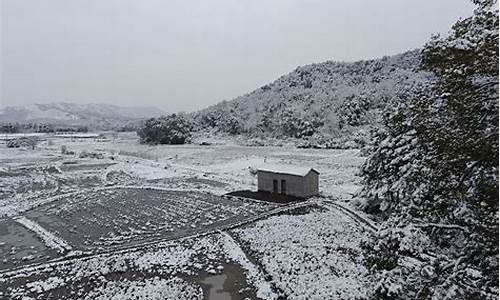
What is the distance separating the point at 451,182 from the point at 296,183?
18524 millimetres

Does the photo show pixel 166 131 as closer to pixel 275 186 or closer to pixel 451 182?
pixel 275 186

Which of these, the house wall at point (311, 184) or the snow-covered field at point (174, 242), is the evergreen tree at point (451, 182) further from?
the house wall at point (311, 184)

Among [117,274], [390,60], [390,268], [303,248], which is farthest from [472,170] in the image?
[390,60]

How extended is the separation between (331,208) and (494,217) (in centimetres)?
1654

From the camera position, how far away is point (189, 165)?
135ft

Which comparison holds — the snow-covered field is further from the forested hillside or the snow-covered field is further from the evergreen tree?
the forested hillside

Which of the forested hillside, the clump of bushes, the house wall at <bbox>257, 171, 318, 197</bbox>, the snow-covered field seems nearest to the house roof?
the house wall at <bbox>257, 171, 318, 197</bbox>

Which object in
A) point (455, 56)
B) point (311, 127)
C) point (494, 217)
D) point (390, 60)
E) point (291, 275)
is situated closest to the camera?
point (494, 217)

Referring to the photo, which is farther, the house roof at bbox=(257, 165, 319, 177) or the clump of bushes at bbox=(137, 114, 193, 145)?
the clump of bushes at bbox=(137, 114, 193, 145)

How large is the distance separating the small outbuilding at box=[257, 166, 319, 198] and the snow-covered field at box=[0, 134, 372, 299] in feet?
3.27

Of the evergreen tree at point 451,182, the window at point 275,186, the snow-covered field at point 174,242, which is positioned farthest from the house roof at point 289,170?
the evergreen tree at point 451,182

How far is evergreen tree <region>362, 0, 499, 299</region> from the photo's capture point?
4.63m

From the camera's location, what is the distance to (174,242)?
15.8 m

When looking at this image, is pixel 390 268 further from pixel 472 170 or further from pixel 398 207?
pixel 472 170
